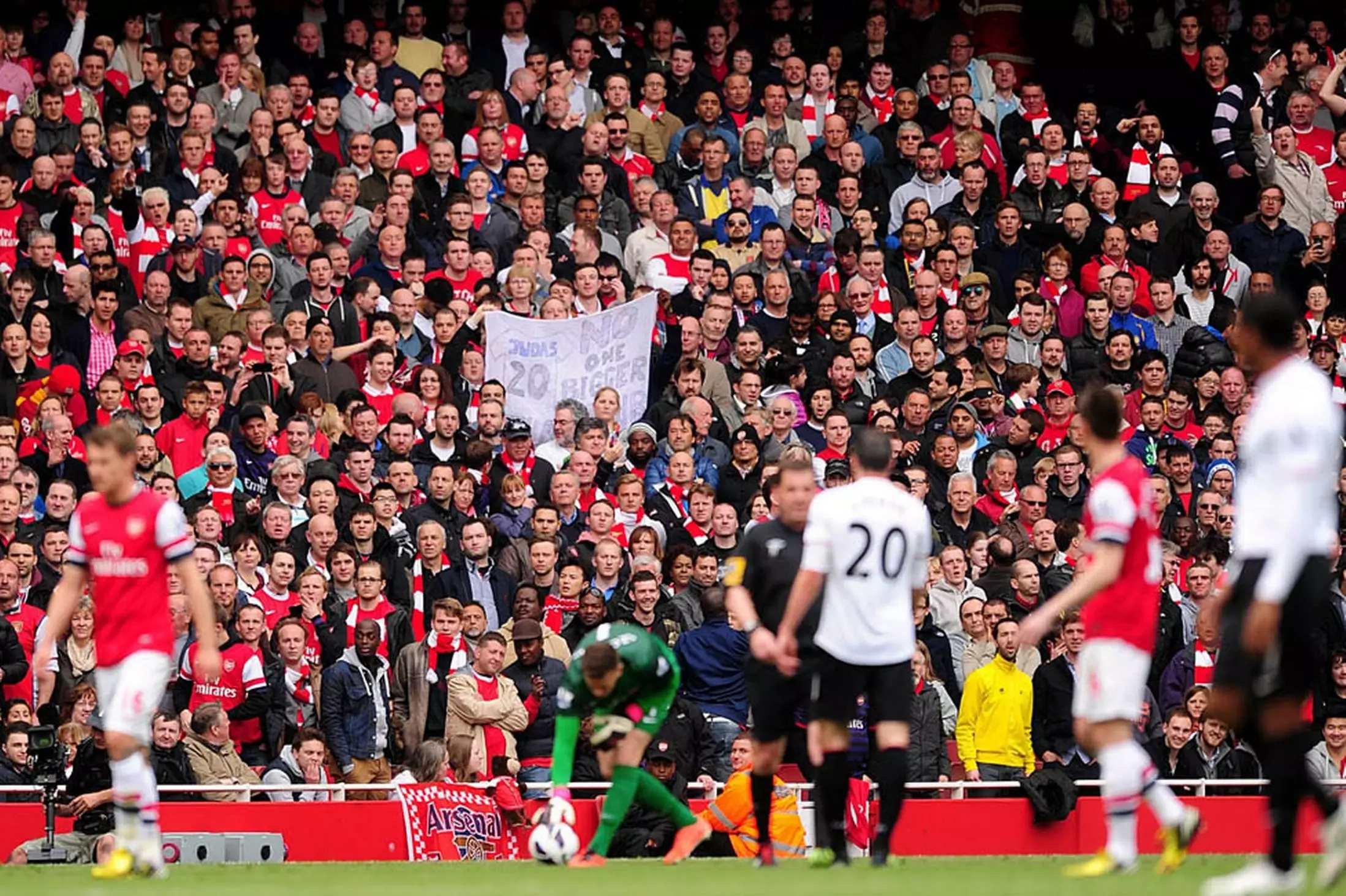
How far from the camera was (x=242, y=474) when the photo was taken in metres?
19.3

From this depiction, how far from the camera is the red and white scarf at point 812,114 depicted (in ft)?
80.3

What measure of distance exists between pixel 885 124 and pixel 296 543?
9113 millimetres

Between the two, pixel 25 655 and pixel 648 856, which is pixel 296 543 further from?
pixel 648 856

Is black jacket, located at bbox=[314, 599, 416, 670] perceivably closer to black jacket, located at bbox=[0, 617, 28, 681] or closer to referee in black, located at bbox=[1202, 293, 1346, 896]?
black jacket, located at bbox=[0, 617, 28, 681]

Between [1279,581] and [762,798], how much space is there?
4.61m

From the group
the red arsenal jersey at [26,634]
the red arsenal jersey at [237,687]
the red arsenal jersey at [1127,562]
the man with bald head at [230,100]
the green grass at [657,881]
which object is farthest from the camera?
the man with bald head at [230,100]

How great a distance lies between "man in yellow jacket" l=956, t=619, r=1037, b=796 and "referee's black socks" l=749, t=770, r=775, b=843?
16.9ft

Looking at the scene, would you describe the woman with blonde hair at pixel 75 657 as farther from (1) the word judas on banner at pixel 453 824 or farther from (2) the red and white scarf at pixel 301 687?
(1) the word judas on banner at pixel 453 824

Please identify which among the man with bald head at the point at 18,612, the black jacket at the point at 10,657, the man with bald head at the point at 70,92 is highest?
the man with bald head at the point at 70,92

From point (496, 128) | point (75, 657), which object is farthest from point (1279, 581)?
point (496, 128)

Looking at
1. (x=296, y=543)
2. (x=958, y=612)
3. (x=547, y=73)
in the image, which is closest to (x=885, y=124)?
(x=547, y=73)

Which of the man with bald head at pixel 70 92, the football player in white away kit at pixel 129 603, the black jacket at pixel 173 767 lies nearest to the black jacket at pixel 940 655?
the black jacket at pixel 173 767

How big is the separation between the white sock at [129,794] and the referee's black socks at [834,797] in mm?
3503

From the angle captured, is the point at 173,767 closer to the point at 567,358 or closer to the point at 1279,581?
the point at 567,358
